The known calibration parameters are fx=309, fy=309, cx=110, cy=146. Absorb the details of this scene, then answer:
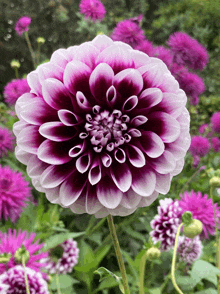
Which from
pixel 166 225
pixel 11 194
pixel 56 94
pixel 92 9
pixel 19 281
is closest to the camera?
pixel 56 94

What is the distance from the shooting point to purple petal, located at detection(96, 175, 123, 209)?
14.0 inches

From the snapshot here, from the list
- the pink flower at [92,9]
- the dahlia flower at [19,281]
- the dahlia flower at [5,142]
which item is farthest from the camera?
the pink flower at [92,9]

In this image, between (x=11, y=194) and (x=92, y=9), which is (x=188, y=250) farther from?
(x=92, y=9)

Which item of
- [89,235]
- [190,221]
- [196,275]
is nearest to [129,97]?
[190,221]

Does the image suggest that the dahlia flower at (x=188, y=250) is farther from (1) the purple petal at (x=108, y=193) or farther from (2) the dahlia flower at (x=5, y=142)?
(2) the dahlia flower at (x=5, y=142)

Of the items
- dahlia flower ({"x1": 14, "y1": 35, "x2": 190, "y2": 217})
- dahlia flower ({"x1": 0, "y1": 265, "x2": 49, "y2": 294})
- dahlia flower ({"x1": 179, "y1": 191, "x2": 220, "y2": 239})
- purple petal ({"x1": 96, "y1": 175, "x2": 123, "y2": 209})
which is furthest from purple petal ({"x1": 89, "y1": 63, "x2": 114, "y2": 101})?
dahlia flower ({"x1": 179, "y1": 191, "x2": 220, "y2": 239})

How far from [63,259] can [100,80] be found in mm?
608

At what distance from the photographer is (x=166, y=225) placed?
0.74 m

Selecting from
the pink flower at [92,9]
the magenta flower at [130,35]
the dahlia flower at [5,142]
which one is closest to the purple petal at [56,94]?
the dahlia flower at [5,142]

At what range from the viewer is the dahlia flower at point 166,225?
0.73 m

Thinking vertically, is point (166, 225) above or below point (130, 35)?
below

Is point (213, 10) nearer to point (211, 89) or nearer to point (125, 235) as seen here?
point (211, 89)

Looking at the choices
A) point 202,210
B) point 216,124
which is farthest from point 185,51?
point 202,210

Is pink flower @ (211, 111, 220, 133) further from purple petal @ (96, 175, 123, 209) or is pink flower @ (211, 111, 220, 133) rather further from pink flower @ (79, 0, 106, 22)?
purple petal @ (96, 175, 123, 209)
